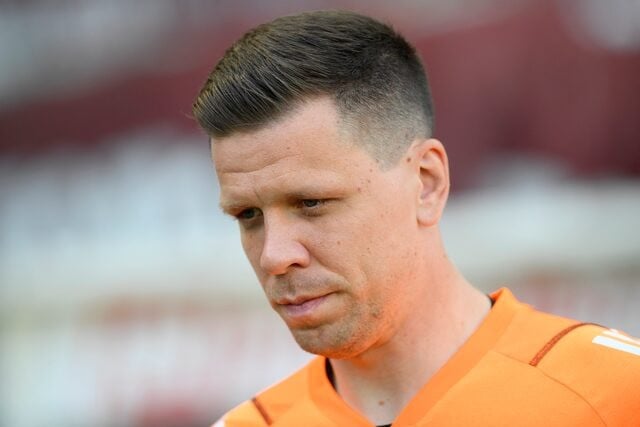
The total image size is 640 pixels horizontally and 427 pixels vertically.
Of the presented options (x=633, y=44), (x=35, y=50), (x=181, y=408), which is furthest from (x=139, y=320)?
(x=633, y=44)

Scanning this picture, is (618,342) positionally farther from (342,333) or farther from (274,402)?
(274,402)

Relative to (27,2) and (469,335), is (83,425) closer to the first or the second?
(27,2)

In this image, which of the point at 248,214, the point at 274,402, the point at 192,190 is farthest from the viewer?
the point at 192,190

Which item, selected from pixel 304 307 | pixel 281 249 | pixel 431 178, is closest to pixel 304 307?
pixel 304 307

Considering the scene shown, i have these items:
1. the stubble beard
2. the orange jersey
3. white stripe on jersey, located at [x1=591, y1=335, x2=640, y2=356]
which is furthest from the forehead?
white stripe on jersey, located at [x1=591, y1=335, x2=640, y2=356]

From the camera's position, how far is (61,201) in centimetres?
554

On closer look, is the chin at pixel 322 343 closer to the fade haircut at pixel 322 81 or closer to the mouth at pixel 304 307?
the mouth at pixel 304 307

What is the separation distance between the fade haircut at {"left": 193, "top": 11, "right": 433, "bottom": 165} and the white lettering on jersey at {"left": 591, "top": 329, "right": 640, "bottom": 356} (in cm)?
55

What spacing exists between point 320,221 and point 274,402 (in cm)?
54

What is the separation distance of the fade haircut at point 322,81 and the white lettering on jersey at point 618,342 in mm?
550

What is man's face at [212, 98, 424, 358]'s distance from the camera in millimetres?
2201

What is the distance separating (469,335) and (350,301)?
31 cm

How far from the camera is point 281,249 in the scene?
7.18 ft

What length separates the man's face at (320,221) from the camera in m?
2.20
